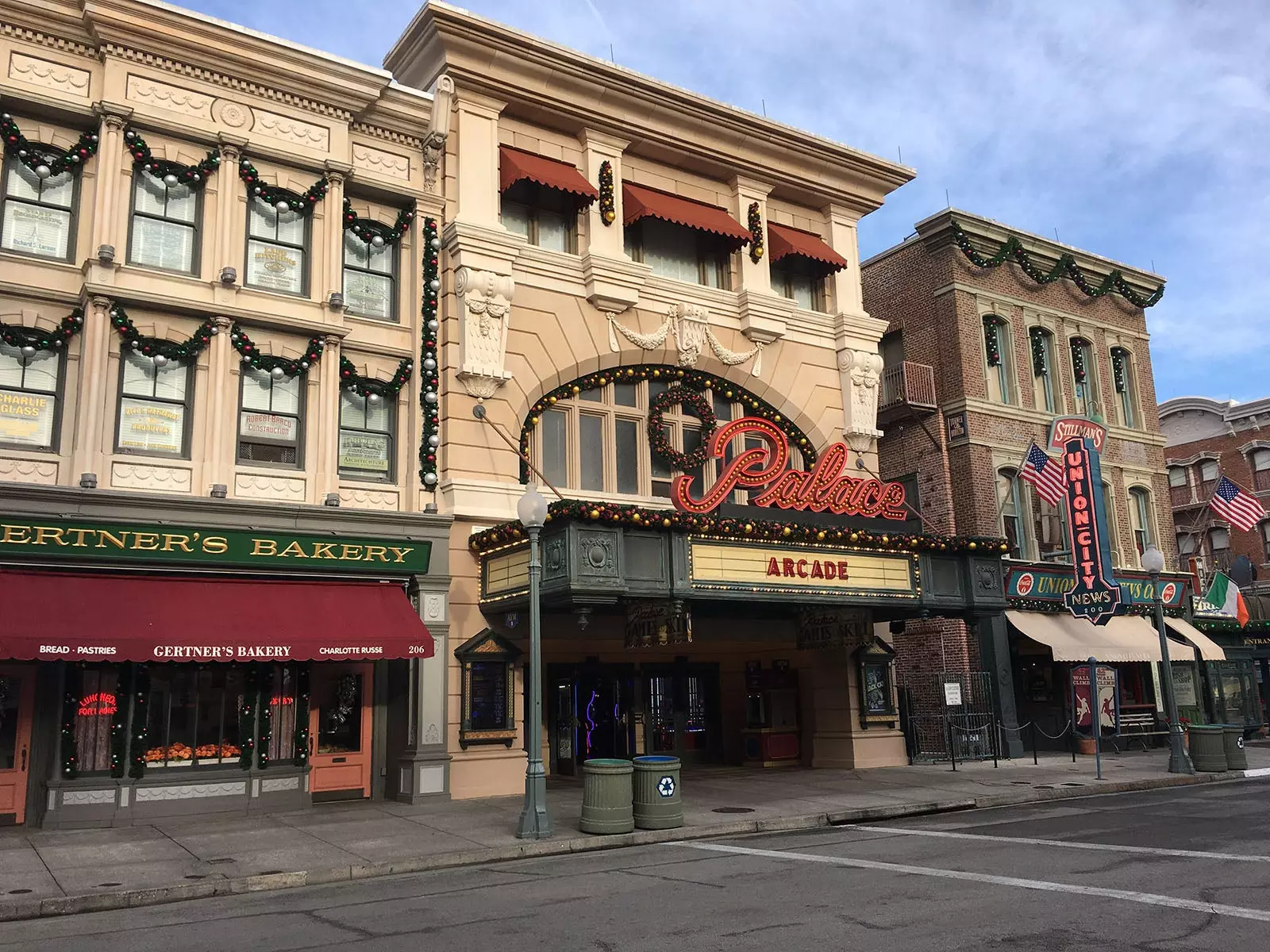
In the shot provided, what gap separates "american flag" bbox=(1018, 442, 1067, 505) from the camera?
88.2ft

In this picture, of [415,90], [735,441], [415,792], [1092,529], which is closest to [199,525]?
[415,792]

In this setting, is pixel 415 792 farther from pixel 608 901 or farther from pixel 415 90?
pixel 415 90

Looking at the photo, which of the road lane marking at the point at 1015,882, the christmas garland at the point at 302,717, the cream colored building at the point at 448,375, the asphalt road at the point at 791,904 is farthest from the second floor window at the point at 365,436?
the road lane marking at the point at 1015,882

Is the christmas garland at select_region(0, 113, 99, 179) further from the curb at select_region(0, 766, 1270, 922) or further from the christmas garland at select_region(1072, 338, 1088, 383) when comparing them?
the christmas garland at select_region(1072, 338, 1088, 383)

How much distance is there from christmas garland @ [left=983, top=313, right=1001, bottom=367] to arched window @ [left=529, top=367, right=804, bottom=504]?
386 inches

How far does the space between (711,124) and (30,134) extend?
13.8 metres

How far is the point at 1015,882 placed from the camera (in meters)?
10.1

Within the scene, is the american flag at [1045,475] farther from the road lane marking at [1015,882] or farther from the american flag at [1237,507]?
the road lane marking at [1015,882]

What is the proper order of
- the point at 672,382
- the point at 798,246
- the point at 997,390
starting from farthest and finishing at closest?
the point at 997,390
the point at 798,246
the point at 672,382

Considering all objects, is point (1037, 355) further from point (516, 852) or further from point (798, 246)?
point (516, 852)

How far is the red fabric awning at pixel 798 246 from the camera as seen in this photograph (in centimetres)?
2450

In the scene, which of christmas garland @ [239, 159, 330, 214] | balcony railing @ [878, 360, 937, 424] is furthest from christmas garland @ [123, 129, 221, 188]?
balcony railing @ [878, 360, 937, 424]

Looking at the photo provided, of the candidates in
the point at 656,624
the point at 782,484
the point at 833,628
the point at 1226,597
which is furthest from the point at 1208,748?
the point at 656,624

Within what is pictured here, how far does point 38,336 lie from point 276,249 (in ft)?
14.4
